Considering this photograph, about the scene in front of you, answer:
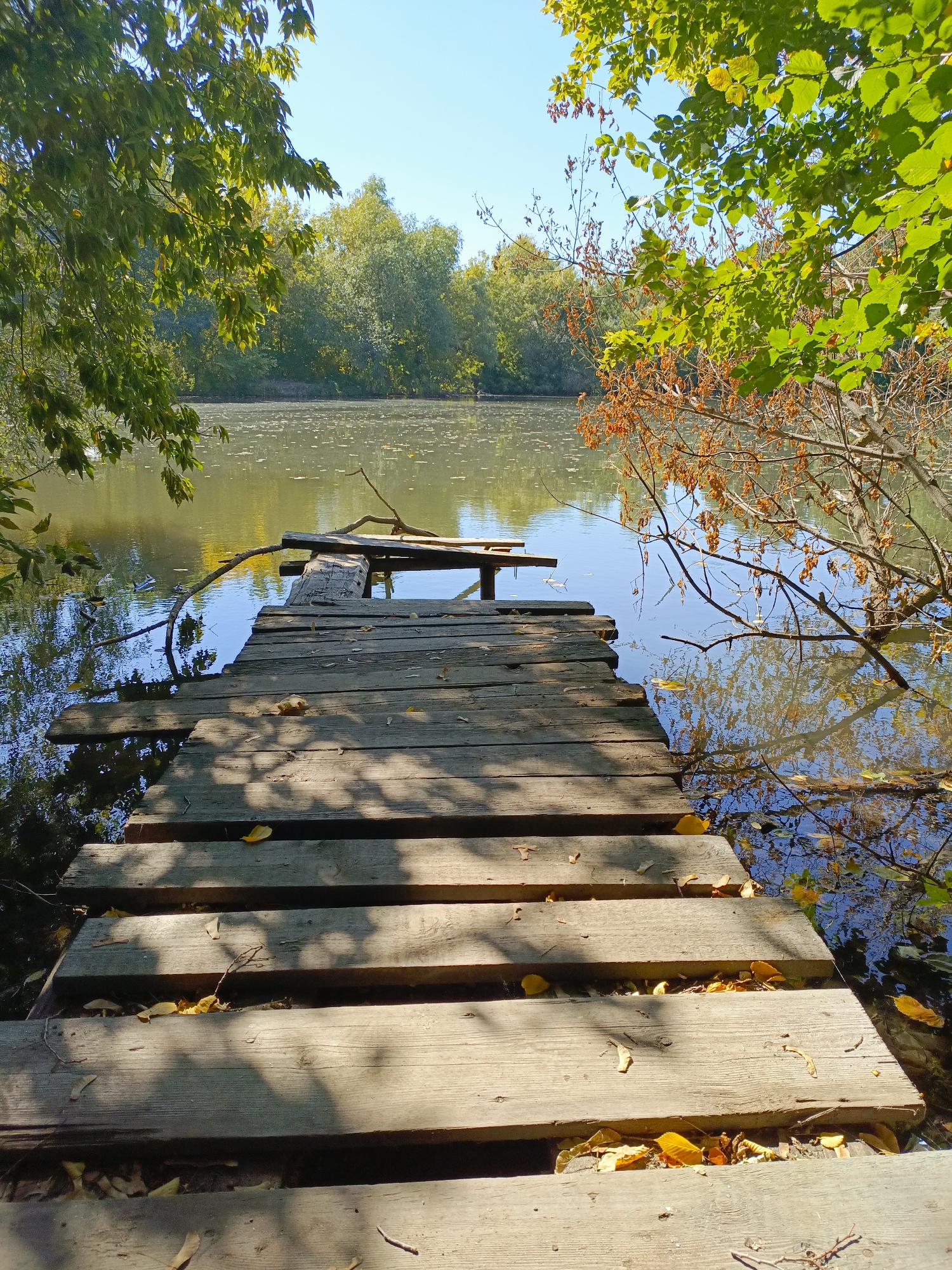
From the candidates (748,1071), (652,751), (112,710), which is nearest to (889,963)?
(652,751)

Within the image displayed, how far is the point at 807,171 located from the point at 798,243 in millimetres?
262

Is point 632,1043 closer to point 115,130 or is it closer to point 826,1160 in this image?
point 826,1160

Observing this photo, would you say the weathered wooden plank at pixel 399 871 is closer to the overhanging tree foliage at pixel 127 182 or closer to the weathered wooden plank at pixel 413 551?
the overhanging tree foliage at pixel 127 182

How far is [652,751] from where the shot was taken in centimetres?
319

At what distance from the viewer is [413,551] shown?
23.1 feet

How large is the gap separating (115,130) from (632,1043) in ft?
15.7

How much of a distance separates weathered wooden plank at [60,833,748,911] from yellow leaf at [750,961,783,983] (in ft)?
1.15

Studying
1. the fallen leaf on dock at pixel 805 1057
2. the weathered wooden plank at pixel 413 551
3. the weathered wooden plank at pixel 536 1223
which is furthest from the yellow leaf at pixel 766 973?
the weathered wooden plank at pixel 413 551

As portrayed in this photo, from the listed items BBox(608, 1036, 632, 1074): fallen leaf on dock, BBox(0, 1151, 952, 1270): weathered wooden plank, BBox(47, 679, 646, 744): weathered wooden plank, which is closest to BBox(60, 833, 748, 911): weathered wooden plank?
BBox(608, 1036, 632, 1074): fallen leaf on dock

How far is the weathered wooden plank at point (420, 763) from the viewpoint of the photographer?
2943 mm

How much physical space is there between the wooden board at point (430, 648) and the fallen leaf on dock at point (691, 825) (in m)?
1.63

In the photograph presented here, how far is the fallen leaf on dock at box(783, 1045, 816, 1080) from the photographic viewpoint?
1633mm

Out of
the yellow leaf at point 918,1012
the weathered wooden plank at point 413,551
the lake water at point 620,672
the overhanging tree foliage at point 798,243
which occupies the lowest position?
the yellow leaf at point 918,1012

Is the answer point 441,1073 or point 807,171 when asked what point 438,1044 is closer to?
point 441,1073
